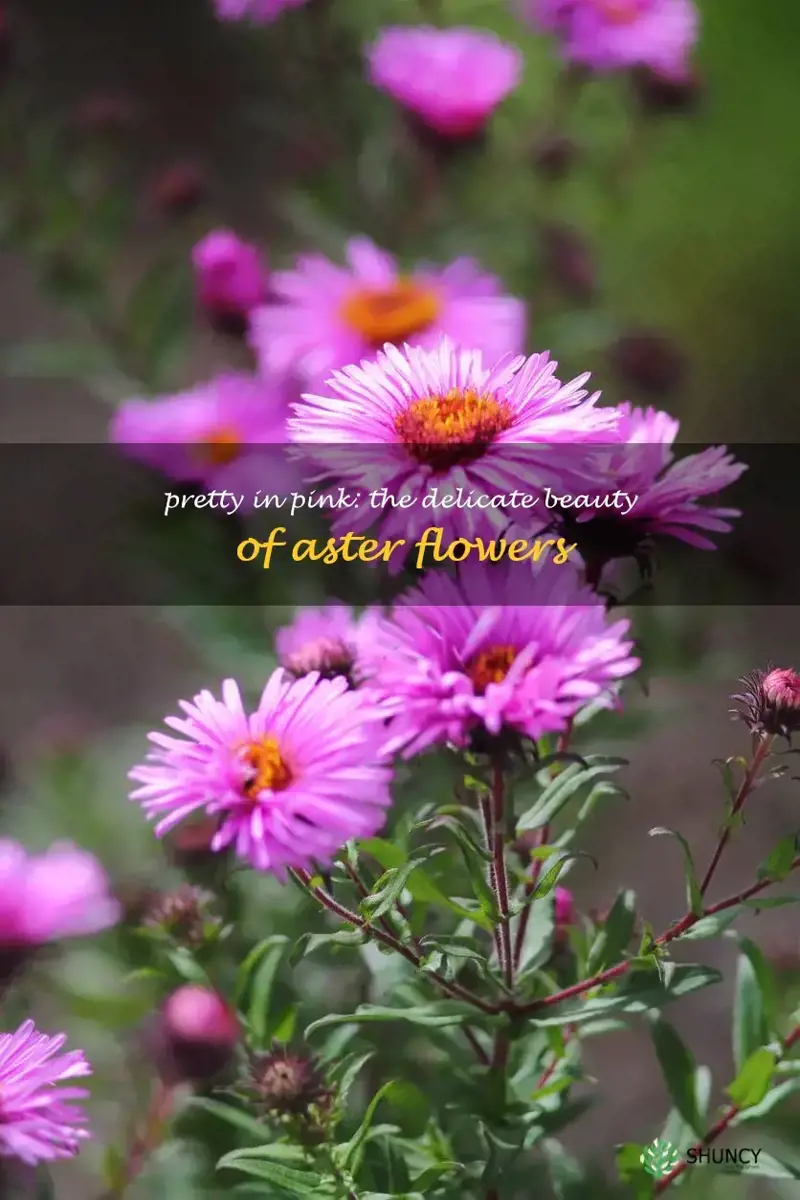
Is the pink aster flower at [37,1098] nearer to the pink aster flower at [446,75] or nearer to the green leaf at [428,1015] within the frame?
the green leaf at [428,1015]

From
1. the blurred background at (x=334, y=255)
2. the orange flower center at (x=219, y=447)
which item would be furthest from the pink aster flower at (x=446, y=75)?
the orange flower center at (x=219, y=447)

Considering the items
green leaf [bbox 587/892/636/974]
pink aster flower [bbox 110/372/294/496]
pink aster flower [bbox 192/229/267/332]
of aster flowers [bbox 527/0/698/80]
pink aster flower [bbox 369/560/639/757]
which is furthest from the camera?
of aster flowers [bbox 527/0/698/80]

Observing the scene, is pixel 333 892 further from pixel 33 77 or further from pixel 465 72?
pixel 33 77

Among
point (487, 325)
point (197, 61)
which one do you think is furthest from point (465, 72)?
point (197, 61)

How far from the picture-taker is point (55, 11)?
85cm

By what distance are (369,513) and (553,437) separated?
0.05m

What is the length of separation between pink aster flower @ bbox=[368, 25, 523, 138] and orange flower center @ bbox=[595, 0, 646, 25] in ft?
0.21

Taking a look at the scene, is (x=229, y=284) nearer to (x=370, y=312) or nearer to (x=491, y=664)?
(x=370, y=312)

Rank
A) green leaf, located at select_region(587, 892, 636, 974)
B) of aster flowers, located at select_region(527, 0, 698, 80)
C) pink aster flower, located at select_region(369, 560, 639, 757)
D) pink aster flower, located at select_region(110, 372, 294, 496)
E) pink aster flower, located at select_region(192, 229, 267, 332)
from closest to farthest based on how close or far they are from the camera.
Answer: pink aster flower, located at select_region(369, 560, 639, 757)
green leaf, located at select_region(587, 892, 636, 974)
pink aster flower, located at select_region(110, 372, 294, 496)
pink aster flower, located at select_region(192, 229, 267, 332)
of aster flowers, located at select_region(527, 0, 698, 80)

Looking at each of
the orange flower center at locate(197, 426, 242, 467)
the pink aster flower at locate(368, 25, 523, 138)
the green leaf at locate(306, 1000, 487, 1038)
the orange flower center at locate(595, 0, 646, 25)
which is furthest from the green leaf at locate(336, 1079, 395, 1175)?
the orange flower center at locate(595, 0, 646, 25)

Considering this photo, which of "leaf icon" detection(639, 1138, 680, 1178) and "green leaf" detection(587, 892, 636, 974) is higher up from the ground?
"green leaf" detection(587, 892, 636, 974)

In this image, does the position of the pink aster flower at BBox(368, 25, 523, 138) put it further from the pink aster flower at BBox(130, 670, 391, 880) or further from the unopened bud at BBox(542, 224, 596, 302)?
the pink aster flower at BBox(130, 670, 391, 880)

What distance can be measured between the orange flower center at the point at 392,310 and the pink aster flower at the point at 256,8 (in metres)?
0.19

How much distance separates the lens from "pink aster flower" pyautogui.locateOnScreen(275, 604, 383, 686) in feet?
0.97
